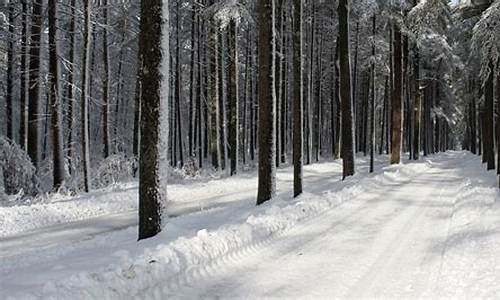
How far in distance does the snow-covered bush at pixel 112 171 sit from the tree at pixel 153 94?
35.0ft

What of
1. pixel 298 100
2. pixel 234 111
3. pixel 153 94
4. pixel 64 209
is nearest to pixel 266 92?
pixel 298 100

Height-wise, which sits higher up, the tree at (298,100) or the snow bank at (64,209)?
the tree at (298,100)

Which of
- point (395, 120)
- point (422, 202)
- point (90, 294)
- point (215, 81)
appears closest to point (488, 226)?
point (422, 202)

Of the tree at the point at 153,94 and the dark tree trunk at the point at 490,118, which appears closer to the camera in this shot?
the tree at the point at 153,94

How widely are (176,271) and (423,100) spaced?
149 feet

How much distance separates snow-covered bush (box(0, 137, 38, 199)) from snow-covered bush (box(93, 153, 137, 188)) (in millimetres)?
3015

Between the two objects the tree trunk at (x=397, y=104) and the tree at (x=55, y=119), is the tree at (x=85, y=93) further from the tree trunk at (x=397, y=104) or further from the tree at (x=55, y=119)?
the tree trunk at (x=397, y=104)

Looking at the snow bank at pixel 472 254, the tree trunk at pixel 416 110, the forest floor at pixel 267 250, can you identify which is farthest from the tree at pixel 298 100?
the tree trunk at pixel 416 110

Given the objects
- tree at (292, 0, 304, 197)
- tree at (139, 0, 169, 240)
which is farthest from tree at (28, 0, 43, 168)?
tree at (139, 0, 169, 240)

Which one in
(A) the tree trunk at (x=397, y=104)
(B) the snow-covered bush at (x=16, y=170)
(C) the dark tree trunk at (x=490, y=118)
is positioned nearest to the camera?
(B) the snow-covered bush at (x=16, y=170)

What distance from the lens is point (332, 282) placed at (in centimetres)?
630

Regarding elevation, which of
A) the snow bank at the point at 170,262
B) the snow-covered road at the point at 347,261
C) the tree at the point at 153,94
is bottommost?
the snow-covered road at the point at 347,261

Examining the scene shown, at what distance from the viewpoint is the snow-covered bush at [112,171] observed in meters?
18.6

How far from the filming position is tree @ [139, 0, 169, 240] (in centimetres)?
788
